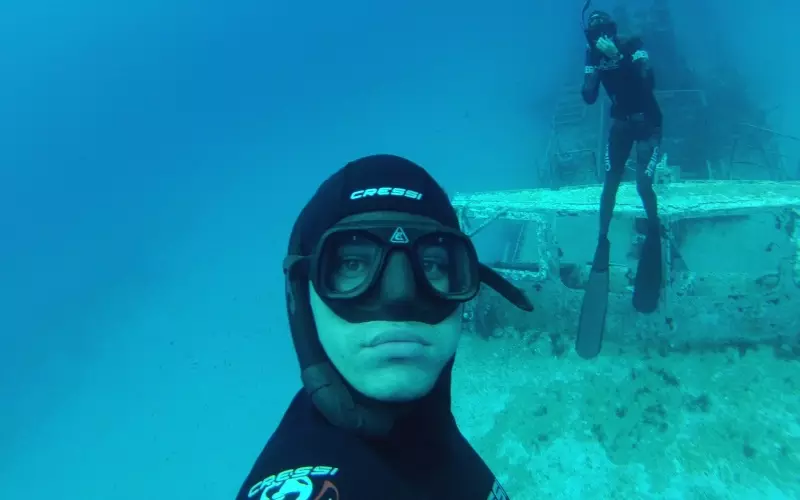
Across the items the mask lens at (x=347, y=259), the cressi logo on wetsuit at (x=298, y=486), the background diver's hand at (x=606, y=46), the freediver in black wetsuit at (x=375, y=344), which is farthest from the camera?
the background diver's hand at (x=606, y=46)

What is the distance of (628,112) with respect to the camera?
7.57 meters

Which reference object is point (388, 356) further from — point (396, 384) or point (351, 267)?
point (351, 267)

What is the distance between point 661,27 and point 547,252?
67.9 ft

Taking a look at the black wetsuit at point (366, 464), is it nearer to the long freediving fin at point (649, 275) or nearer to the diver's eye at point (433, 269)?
the diver's eye at point (433, 269)

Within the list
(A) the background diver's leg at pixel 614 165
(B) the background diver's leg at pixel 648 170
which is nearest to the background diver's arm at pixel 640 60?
(A) the background diver's leg at pixel 614 165

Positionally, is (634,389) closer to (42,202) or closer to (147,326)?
(147,326)

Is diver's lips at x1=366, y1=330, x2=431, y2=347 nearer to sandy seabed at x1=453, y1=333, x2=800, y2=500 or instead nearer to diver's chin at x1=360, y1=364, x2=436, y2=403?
diver's chin at x1=360, y1=364, x2=436, y2=403

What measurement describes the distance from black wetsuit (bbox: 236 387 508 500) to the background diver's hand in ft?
21.0

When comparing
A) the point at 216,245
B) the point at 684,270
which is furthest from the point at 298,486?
the point at 216,245

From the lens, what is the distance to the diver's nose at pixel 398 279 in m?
1.78

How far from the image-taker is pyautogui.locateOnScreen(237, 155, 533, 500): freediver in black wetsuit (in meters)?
1.61

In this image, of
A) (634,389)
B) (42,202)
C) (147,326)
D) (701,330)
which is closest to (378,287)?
(634,389)

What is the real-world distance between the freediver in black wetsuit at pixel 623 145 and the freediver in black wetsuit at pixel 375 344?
20.2 ft

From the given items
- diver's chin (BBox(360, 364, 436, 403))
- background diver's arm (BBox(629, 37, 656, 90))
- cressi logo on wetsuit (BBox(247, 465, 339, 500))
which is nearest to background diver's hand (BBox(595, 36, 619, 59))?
background diver's arm (BBox(629, 37, 656, 90))
